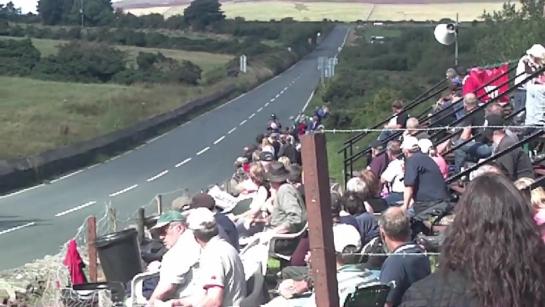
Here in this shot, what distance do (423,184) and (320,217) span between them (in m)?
5.92

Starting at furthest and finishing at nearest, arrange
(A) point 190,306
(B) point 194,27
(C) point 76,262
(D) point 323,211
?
(B) point 194,27 → (C) point 76,262 → (A) point 190,306 → (D) point 323,211

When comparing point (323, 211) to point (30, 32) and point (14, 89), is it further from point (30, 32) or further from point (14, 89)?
point (30, 32)

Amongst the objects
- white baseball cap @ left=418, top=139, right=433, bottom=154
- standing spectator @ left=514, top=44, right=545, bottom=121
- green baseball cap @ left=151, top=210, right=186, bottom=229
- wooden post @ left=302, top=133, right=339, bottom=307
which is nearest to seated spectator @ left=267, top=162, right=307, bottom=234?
green baseball cap @ left=151, top=210, right=186, bottom=229

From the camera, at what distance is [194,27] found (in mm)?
142625

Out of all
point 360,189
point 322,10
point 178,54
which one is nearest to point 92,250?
point 360,189

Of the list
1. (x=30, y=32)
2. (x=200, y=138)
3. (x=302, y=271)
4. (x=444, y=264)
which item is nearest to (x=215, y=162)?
(x=200, y=138)

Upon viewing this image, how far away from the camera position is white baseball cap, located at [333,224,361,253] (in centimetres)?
919

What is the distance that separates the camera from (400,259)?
265 inches

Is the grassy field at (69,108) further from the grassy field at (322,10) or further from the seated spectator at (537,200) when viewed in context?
the seated spectator at (537,200)

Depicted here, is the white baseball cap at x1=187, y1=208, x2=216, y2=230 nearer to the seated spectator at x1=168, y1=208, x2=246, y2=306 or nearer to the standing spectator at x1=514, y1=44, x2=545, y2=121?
the seated spectator at x1=168, y1=208, x2=246, y2=306

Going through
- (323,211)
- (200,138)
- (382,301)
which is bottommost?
(200,138)

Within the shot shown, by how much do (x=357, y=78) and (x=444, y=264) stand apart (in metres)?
69.8

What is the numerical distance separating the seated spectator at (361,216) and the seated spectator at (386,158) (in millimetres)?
4059

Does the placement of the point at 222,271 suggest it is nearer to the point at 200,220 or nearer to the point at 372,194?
the point at 200,220
